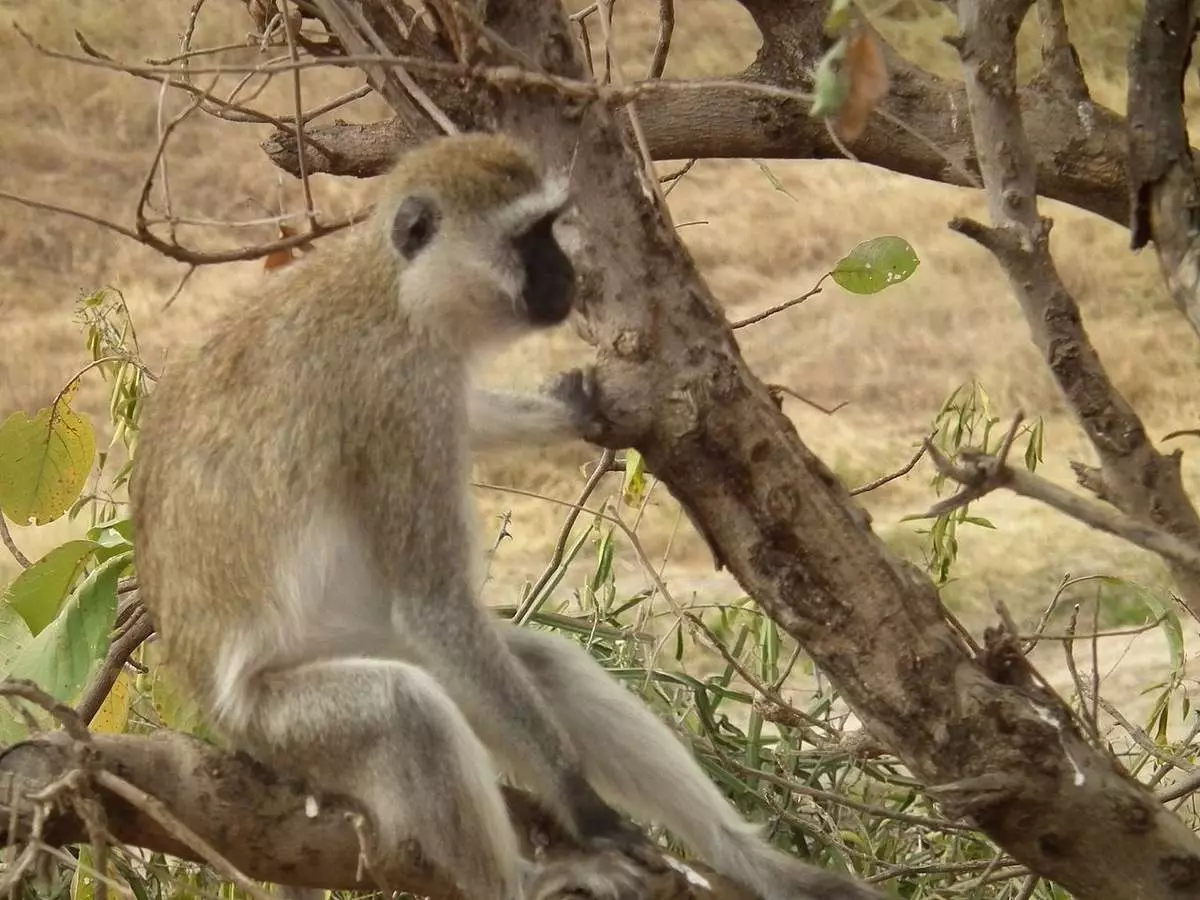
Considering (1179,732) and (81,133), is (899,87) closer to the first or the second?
(1179,732)

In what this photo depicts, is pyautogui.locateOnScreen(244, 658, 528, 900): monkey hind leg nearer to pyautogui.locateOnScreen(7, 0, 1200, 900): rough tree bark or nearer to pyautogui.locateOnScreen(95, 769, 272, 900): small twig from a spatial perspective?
pyautogui.locateOnScreen(7, 0, 1200, 900): rough tree bark

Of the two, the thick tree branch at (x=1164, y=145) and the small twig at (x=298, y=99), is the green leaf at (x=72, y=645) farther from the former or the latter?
the thick tree branch at (x=1164, y=145)

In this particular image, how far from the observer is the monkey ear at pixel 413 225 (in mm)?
2455

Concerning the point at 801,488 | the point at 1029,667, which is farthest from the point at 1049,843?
the point at 801,488

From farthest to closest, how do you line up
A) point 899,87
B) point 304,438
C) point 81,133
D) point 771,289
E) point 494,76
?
1. point 81,133
2. point 771,289
3. point 899,87
4. point 304,438
5. point 494,76

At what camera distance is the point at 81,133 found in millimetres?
9367

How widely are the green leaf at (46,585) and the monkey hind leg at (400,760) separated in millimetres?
563

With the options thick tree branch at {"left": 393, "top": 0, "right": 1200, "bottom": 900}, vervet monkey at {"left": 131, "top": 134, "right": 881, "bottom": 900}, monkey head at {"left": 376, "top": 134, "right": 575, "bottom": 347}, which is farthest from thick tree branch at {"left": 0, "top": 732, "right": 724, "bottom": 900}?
monkey head at {"left": 376, "top": 134, "right": 575, "bottom": 347}

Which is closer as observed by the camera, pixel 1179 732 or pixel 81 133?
pixel 1179 732

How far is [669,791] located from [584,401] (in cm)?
Result: 70

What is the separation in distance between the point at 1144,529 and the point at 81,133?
30.2 feet

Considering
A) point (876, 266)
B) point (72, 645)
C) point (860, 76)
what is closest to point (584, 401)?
point (876, 266)

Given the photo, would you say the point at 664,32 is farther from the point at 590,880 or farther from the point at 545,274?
the point at 590,880

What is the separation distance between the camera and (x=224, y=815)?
1.98 m
